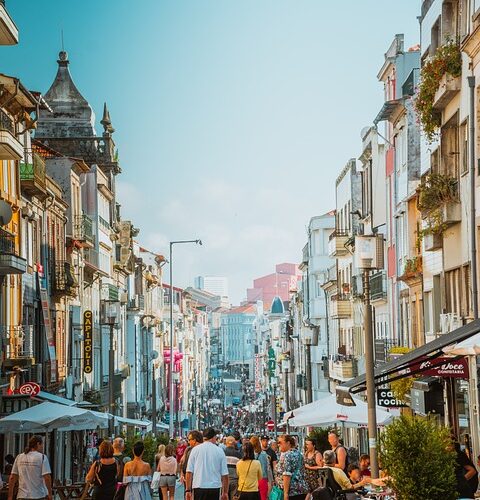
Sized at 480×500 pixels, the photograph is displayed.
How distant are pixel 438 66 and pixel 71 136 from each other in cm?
4472

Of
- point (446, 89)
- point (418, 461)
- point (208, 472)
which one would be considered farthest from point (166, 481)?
point (418, 461)

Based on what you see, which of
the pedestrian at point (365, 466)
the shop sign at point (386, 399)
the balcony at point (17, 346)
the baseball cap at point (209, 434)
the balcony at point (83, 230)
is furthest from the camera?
the balcony at point (83, 230)

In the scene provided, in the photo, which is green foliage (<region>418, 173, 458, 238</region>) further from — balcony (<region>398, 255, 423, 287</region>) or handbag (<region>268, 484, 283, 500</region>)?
handbag (<region>268, 484, 283, 500</region>)

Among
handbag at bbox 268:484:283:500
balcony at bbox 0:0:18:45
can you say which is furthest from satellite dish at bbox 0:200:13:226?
handbag at bbox 268:484:283:500

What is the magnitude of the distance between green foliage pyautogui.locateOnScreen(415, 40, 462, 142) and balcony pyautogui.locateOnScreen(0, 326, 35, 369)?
1580cm

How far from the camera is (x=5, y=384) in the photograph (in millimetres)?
40594

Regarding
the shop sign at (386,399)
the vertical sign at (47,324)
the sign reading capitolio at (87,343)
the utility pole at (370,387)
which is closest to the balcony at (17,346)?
the vertical sign at (47,324)

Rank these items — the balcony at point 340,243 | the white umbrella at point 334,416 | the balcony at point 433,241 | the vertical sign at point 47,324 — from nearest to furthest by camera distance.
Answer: the white umbrella at point 334,416, the balcony at point 433,241, the vertical sign at point 47,324, the balcony at point 340,243

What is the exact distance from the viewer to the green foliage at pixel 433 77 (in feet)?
92.8

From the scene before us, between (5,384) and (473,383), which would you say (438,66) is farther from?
(5,384)

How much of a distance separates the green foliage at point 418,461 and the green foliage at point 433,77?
46.8ft

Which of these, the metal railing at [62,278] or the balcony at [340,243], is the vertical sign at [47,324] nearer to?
the metal railing at [62,278]

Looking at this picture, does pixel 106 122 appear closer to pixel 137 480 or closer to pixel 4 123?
pixel 4 123

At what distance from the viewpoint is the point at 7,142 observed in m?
34.7
